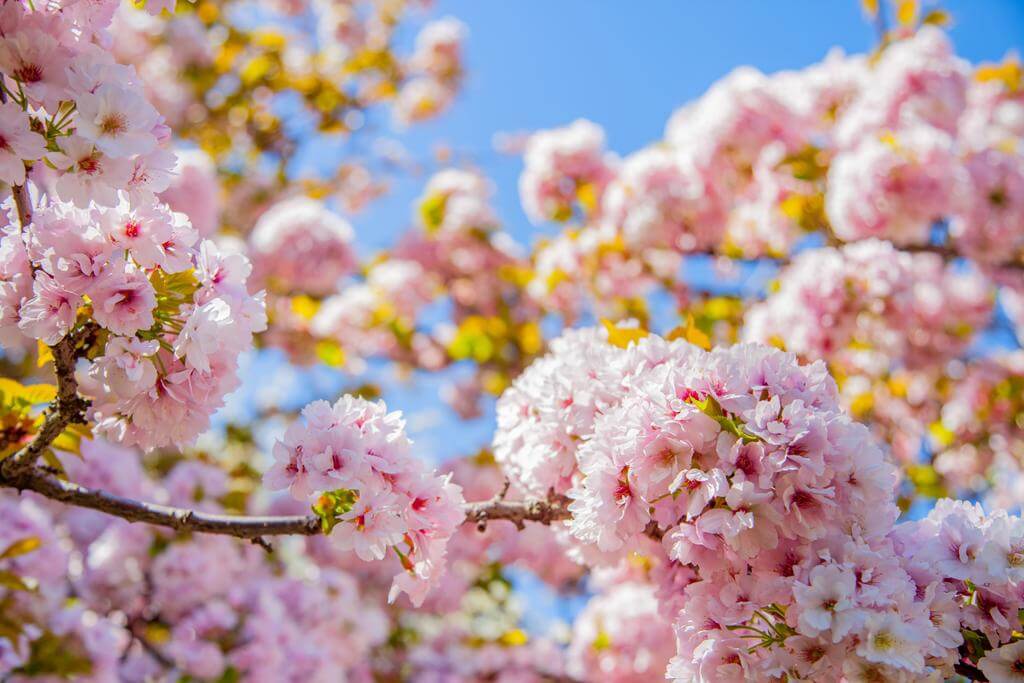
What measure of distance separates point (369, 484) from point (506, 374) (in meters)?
4.26

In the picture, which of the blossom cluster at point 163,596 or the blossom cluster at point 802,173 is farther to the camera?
the blossom cluster at point 802,173

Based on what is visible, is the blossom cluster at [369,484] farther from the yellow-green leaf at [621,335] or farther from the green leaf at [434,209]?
the green leaf at [434,209]

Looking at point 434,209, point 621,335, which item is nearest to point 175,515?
point 621,335

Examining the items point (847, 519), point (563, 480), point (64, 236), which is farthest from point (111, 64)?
point (847, 519)

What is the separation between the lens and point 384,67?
7.65 metres

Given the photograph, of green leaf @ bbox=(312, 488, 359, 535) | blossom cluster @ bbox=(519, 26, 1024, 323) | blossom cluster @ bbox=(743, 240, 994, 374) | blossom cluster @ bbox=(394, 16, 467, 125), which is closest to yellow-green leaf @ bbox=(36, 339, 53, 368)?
green leaf @ bbox=(312, 488, 359, 535)

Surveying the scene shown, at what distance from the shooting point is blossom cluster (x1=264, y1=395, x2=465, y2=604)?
141cm

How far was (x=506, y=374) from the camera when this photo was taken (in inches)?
223

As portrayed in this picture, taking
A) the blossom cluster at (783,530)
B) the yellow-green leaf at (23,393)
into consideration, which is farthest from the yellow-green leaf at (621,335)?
the yellow-green leaf at (23,393)

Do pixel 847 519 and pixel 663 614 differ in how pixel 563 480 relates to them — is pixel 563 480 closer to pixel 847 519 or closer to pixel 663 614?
pixel 663 614

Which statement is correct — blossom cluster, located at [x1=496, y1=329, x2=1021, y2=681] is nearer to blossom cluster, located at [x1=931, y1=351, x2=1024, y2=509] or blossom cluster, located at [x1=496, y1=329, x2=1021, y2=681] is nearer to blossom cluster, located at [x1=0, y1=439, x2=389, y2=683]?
blossom cluster, located at [x1=0, y1=439, x2=389, y2=683]

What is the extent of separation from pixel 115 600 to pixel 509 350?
3.12 m

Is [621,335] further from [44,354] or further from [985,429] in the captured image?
[985,429]

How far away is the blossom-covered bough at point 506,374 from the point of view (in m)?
1.35
